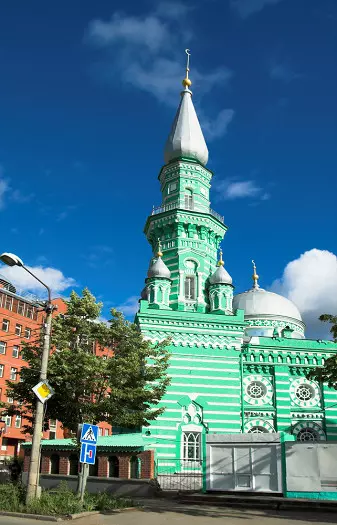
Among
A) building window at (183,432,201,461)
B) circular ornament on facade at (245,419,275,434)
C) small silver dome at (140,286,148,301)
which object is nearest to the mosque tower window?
small silver dome at (140,286,148,301)

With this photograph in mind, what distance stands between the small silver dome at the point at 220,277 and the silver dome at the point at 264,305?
814cm

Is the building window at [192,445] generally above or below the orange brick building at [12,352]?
below

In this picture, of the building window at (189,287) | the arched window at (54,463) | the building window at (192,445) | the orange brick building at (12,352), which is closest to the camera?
the arched window at (54,463)

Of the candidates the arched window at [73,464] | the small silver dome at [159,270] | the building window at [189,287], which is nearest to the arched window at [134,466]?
the arched window at [73,464]

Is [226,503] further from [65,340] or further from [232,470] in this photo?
[65,340]

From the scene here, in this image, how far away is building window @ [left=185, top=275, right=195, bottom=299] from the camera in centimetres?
3878

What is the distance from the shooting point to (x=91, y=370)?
20.1 m

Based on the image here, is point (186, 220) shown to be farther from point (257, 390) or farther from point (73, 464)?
point (73, 464)

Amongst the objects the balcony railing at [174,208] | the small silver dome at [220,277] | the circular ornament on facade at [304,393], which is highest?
the balcony railing at [174,208]

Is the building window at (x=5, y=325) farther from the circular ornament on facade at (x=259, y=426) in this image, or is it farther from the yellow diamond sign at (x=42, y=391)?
the yellow diamond sign at (x=42, y=391)

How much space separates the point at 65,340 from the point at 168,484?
10.4 meters

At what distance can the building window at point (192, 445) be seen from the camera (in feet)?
107

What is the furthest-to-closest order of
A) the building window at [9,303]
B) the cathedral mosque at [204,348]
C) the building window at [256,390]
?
the building window at [9,303], the building window at [256,390], the cathedral mosque at [204,348]

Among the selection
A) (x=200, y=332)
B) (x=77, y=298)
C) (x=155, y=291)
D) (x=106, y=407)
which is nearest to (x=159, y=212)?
(x=155, y=291)
